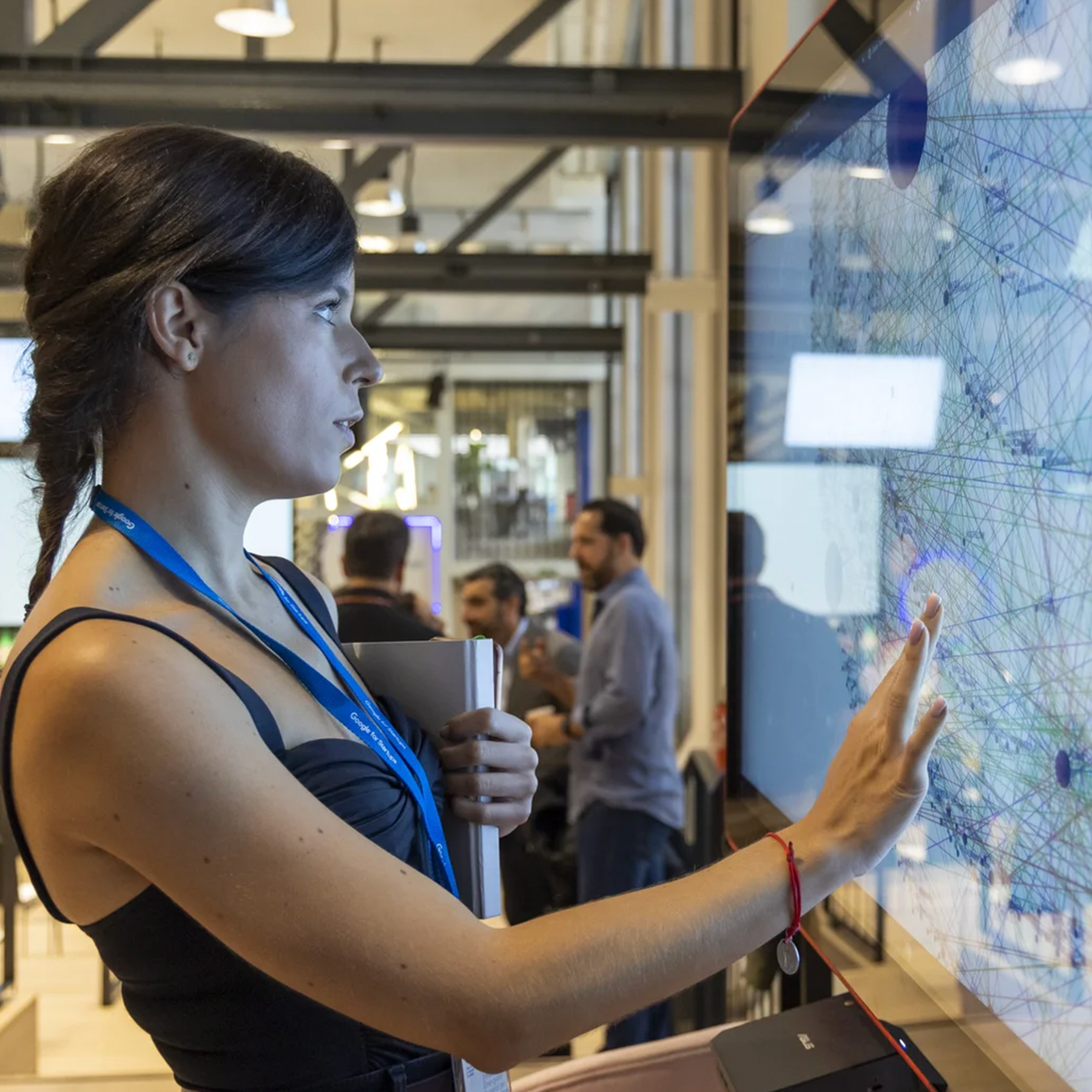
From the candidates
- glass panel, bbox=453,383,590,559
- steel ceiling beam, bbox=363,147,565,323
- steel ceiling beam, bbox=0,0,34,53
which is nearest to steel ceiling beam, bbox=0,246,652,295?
steel ceiling beam, bbox=363,147,565,323

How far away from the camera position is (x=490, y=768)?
1.17m

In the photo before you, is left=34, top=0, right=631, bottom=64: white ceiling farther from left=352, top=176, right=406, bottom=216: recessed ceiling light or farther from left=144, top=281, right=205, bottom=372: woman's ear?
left=144, top=281, right=205, bottom=372: woman's ear

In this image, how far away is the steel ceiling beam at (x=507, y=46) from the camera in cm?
490

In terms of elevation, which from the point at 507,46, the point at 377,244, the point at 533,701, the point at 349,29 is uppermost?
the point at 349,29

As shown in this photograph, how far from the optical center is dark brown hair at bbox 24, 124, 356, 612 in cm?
97

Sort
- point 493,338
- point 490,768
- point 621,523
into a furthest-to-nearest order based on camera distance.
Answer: point 493,338 → point 621,523 → point 490,768

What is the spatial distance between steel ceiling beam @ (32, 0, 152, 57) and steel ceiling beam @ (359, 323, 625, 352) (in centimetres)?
595

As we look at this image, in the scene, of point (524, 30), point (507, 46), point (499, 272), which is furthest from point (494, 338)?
point (507, 46)

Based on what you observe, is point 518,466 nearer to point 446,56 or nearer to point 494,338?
point 494,338

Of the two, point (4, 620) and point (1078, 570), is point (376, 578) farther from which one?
point (1078, 570)

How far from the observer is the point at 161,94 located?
3.14m

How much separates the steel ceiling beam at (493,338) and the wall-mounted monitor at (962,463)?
28.5ft

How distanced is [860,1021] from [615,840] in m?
2.85

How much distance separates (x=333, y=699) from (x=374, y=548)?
8.90 ft
